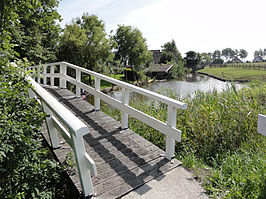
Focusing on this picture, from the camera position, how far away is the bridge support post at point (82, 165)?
217 cm

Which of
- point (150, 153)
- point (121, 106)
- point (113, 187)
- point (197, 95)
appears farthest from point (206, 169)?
point (197, 95)

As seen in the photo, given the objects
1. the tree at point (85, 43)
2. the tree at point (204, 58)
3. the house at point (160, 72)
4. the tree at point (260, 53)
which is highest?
the tree at point (260, 53)

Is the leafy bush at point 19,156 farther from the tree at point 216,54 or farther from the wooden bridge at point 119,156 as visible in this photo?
the tree at point 216,54

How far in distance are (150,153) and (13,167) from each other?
6.82 ft

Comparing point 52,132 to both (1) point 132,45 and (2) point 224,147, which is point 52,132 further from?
(1) point 132,45

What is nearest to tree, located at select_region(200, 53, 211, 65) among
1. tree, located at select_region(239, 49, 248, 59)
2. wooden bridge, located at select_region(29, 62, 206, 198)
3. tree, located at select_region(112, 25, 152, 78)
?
tree, located at select_region(112, 25, 152, 78)

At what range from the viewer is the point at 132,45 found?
3247 cm

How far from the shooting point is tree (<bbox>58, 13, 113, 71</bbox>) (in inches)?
761

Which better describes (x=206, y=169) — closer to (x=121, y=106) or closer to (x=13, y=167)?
(x=121, y=106)

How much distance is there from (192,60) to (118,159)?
2391 inches

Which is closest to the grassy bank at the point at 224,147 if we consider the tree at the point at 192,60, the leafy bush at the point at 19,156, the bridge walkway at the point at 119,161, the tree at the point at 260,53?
the bridge walkway at the point at 119,161

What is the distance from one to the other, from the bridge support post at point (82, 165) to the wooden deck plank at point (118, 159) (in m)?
0.17

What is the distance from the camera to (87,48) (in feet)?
69.3

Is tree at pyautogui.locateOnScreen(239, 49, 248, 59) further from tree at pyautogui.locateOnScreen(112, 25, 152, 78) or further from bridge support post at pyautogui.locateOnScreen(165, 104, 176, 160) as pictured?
bridge support post at pyautogui.locateOnScreen(165, 104, 176, 160)
